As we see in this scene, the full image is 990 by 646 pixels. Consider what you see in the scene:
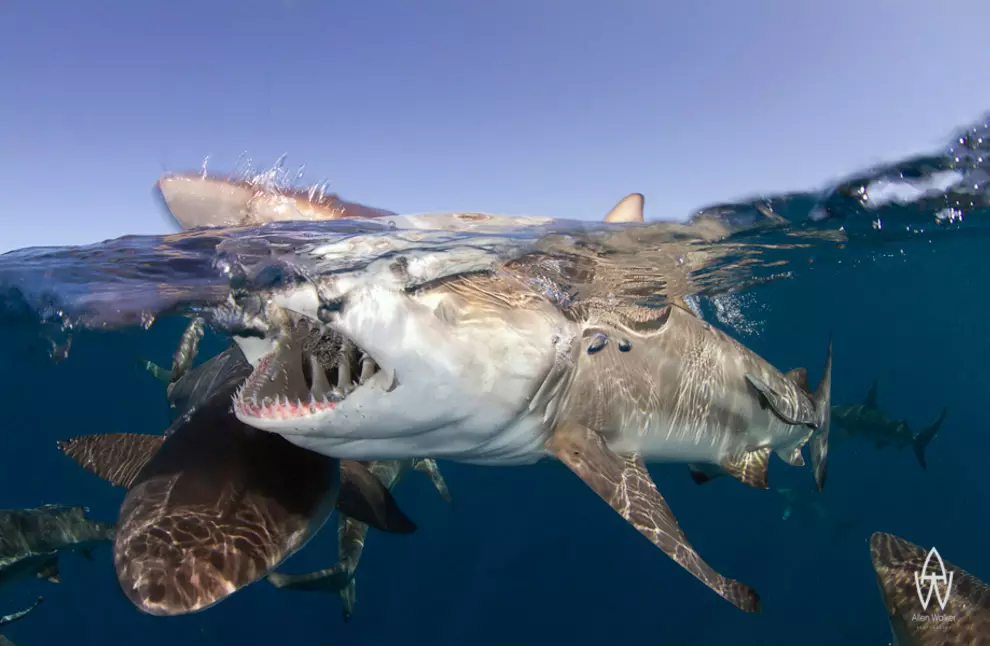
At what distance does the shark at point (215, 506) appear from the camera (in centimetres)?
271

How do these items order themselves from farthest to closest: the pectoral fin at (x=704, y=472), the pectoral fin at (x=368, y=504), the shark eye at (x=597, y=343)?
the pectoral fin at (x=704, y=472) → the shark eye at (x=597, y=343) → the pectoral fin at (x=368, y=504)

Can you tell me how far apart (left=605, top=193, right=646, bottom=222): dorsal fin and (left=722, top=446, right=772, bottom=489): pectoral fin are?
3671 mm

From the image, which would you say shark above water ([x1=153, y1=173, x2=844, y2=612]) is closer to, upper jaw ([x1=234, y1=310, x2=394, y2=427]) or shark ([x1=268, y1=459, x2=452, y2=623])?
upper jaw ([x1=234, y1=310, x2=394, y2=427])

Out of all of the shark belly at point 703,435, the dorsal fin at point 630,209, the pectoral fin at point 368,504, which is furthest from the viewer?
the dorsal fin at point 630,209

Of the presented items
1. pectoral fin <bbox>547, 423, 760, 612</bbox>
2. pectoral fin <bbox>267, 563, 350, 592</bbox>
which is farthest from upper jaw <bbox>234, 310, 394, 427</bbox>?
pectoral fin <bbox>267, 563, 350, 592</bbox>

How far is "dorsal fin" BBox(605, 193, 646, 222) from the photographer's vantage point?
782 cm

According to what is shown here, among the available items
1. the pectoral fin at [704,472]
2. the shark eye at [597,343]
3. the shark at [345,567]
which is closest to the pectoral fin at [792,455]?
the pectoral fin at [704,472]

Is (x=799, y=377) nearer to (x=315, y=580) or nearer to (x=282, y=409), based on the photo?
(x=282, y=409)

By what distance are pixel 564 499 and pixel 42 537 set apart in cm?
1809

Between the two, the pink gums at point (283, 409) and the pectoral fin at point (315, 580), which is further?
the pectoral fin at point (315, 580)

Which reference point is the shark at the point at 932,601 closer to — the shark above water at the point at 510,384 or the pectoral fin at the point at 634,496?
the shark above water at the point at 510,384

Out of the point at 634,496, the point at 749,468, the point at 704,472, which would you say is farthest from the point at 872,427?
the point at 634,496

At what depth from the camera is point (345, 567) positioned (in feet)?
22.7

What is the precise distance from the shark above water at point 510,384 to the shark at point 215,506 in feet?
1.65
